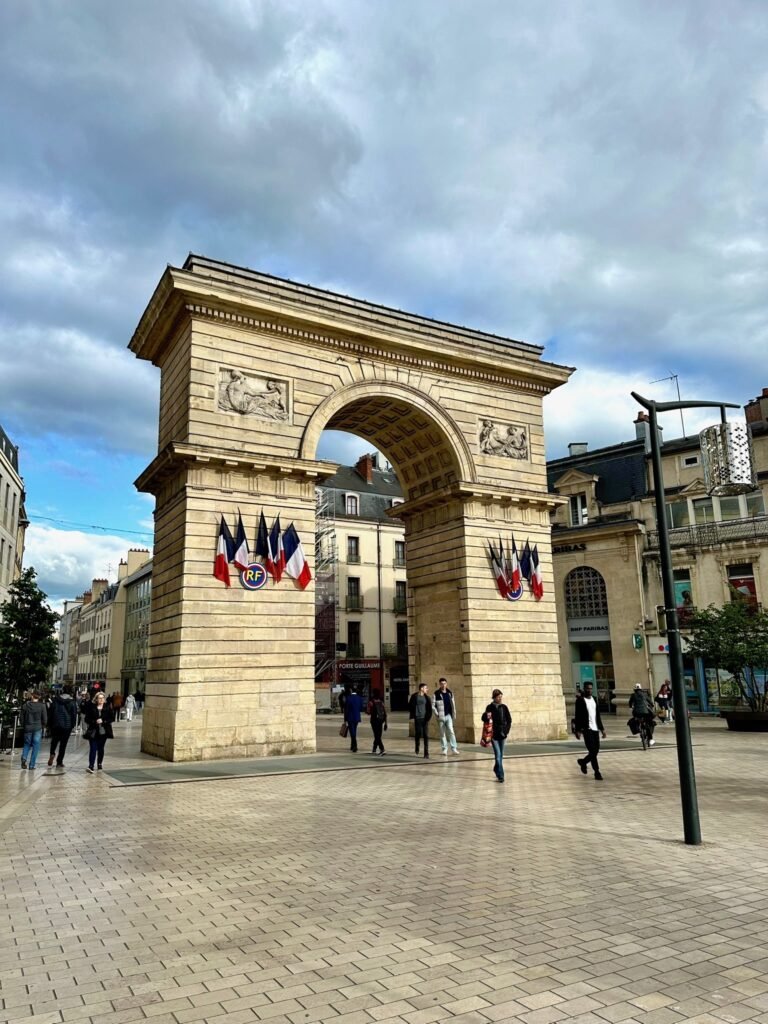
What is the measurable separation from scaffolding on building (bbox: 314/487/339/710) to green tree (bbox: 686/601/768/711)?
23.3 meters

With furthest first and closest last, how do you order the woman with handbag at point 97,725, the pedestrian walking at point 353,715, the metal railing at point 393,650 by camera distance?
1. the metal railing at point 393,650
2. the pedestrian walking at point 353,715
3. the woman with handbag at point 97,725

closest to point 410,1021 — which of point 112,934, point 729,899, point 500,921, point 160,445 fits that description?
point 500,921

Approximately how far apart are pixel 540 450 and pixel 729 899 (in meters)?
20.9

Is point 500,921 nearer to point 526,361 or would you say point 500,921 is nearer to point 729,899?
point 729,899

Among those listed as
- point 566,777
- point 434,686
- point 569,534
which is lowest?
point 566,777

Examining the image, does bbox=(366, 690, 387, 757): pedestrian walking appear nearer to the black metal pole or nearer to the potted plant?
the black metal pole

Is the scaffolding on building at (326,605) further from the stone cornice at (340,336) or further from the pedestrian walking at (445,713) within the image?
the pedestrian walking at (445,713)

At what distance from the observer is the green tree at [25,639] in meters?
24.4

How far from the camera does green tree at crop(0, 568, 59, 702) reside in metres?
24.4

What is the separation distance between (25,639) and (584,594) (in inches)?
1081

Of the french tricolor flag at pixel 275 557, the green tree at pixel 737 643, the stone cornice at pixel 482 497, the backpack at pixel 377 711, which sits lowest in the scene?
the backpack at pixel 377 711

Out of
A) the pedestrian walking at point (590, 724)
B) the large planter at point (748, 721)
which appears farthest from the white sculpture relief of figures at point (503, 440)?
the large planter at point (748, 721)

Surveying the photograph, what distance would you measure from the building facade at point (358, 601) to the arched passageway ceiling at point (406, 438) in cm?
1982

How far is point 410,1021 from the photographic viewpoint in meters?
4.48
